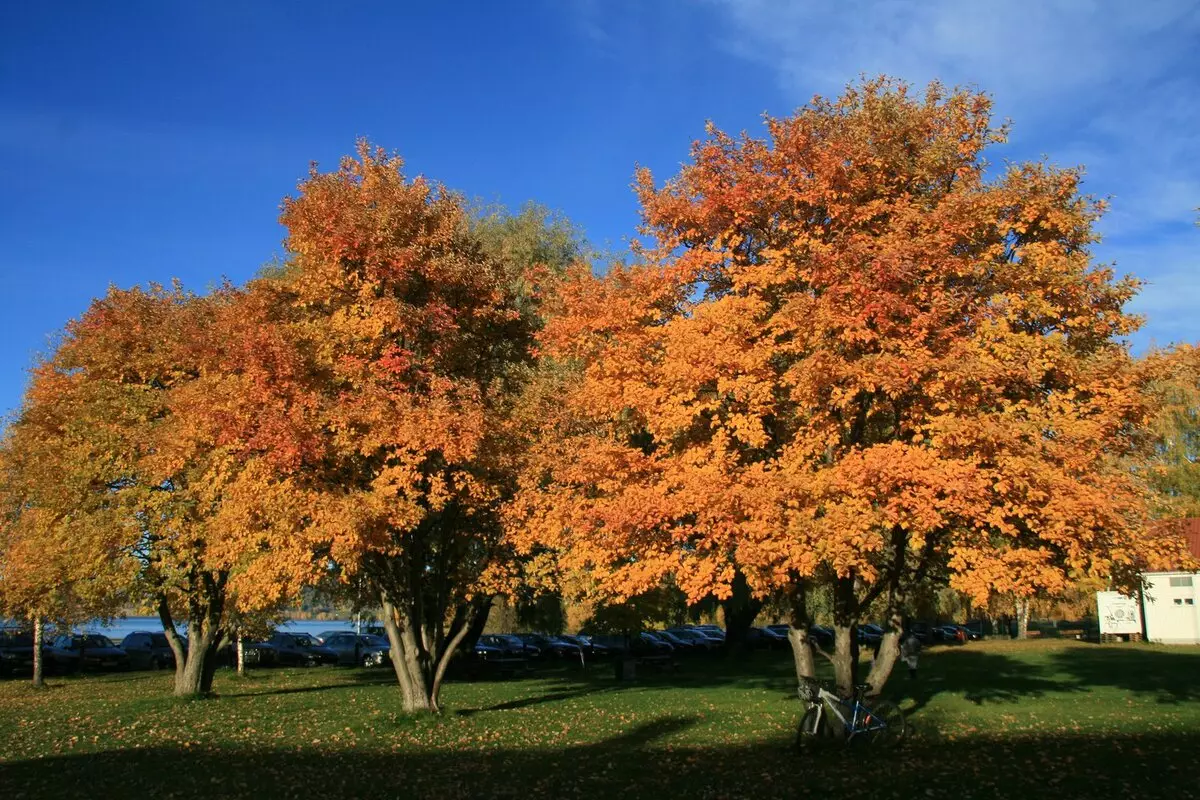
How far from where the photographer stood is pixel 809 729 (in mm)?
11758

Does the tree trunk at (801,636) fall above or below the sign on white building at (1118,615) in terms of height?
above

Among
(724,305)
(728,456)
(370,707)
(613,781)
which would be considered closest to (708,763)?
(613,781)

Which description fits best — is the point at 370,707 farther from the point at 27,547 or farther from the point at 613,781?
the point at 613,781

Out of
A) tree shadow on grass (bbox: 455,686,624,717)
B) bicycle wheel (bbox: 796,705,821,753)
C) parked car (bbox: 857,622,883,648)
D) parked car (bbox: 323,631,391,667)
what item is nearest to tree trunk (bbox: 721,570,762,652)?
tree shadow on grass (bbox: 455,686,624,717)

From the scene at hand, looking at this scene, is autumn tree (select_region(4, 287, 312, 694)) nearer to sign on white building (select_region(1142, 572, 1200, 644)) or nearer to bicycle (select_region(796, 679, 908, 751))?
bicycle (select_region(796, 679, 908, 751))

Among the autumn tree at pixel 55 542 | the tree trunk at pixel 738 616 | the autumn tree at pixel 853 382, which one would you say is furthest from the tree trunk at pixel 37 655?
the tree trunk at pixel 738 616

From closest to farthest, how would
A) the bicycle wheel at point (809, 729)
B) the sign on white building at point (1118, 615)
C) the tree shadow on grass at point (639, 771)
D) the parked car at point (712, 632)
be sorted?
the tree shadow on grass at point (639, 771) < the bicycle wheel at point (809, 729) < the sign on white building at point (1118, 615) < the parked car at point (712, 632)

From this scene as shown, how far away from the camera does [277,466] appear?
1296 centimetres

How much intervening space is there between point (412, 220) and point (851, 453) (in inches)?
329

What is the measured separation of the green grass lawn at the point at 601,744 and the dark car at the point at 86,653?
479 inches

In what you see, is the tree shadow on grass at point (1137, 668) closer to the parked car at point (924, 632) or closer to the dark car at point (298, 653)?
the parked car at point (924, 632)

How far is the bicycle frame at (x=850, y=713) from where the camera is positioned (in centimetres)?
1172

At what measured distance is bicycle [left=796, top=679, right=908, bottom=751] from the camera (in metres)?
11.7

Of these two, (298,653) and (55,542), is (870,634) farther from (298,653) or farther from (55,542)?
(55,542)
